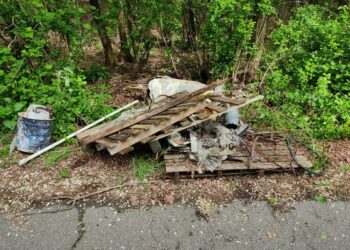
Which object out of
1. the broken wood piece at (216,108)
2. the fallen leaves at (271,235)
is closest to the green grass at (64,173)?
the broken wood piece at (216,108)

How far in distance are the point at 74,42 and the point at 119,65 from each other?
1993mm

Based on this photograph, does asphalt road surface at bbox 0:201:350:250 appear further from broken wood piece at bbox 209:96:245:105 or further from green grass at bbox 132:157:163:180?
broken wood piece at bbox 209:96:245:105

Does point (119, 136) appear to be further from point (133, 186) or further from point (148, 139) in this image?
point (133, 186)

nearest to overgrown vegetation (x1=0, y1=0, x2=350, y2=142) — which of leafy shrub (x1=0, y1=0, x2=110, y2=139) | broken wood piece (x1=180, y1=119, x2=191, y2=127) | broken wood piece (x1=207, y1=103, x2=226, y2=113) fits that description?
leafy shrub (x1=0, y1=0, x2=110, y2=139)

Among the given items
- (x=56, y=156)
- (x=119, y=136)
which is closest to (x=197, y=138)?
(x=119, y=136)

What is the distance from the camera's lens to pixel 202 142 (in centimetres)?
372

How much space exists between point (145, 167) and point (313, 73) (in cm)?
358

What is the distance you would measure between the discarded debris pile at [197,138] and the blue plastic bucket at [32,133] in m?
0.52

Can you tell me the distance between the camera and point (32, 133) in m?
3.85

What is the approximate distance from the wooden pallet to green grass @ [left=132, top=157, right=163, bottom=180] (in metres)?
0.19

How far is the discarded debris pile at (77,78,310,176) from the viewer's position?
352 cm

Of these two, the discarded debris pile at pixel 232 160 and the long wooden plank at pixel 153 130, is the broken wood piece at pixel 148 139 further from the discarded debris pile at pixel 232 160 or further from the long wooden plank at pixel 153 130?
the discarded debris pile at pixel 232 160

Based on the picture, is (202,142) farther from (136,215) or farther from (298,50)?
(298,50)

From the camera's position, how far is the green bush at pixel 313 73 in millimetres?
4547
